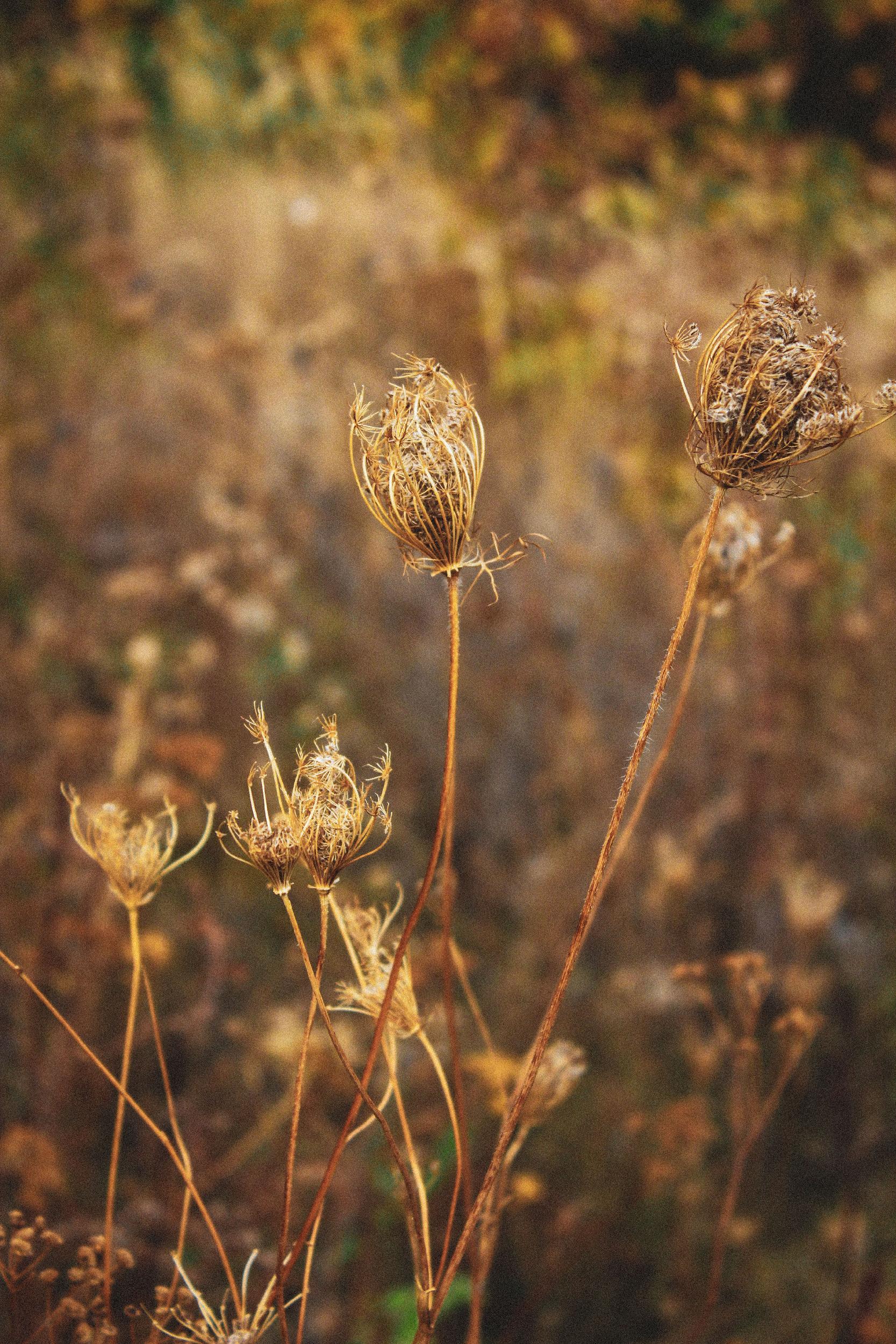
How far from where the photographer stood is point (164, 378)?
12.3 feet

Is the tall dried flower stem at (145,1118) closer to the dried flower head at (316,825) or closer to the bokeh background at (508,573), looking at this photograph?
the dried flower head at (316,825)

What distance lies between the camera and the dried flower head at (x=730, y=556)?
138 cm

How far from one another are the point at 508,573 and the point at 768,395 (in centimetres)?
288

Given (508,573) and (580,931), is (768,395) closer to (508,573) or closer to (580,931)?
(580,931)

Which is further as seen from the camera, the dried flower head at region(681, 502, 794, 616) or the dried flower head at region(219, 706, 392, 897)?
the dried flower head at region(681, 502, 794, 616)

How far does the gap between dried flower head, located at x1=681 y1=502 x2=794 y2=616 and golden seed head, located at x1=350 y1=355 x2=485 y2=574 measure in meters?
0.57

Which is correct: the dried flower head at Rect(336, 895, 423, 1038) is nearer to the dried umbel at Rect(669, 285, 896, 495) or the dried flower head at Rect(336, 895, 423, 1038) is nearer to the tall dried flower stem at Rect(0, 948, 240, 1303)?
the tall dried flower stem at Rect(0, 948, 240, 1303)

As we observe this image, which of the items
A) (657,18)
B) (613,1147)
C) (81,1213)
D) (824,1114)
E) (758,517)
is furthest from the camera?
(657,18)

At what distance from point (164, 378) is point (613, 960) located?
3023 millimetres

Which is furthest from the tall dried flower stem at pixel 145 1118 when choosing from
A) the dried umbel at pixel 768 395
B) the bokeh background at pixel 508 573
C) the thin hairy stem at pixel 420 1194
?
the bokeh background at pixel 508 573

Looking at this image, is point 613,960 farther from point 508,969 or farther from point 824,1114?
point 824,1114

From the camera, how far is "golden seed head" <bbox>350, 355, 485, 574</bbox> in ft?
2.98

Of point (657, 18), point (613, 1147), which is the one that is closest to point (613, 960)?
point (613, 1147)

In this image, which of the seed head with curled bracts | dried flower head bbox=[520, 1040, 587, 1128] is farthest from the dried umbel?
dried flower head bbox=[520, 1040, 587, 1128]
